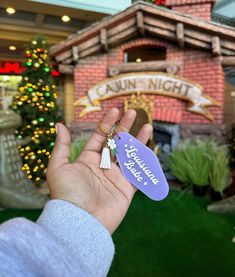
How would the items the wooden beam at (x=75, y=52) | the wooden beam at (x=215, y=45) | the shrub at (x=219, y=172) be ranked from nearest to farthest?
1. the shrub at (x=219, y=172)
2. the wooden beam at (x=215, y=45)
3. the wooden beam at (x=75, y=52)

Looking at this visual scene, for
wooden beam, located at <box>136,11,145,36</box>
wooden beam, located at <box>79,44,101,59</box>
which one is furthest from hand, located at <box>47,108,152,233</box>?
wooden beam, located at <box>79,44,101,59</box>

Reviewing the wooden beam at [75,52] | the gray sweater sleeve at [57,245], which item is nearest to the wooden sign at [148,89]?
the wooden beam at [75,52]

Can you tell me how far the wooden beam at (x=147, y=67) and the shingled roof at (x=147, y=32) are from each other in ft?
1.14

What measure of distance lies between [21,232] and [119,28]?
507 cm

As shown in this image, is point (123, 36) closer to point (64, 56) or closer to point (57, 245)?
point (64, 56)

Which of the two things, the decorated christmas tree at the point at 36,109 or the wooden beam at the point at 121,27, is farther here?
the wooden beam at the point at 121,27

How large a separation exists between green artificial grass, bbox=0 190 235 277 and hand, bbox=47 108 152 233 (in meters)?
1.46

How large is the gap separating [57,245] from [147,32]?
510cm

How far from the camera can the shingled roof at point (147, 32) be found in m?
4.63

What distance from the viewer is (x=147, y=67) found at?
5191mm

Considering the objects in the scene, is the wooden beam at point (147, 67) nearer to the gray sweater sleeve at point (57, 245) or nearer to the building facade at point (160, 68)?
the building facade at point (160, 68)

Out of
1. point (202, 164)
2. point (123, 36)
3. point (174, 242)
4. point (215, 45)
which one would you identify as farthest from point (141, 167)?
point (123, 36)

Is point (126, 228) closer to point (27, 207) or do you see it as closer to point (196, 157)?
point (27, 207)

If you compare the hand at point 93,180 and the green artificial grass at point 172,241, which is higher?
the hand at point 93,180
